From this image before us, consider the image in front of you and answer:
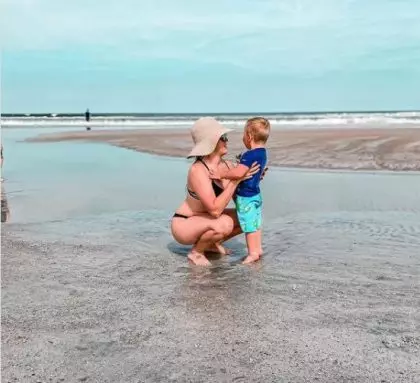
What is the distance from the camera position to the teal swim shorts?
570 cm

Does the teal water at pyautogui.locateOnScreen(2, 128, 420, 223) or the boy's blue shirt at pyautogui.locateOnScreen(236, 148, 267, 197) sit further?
the teal water at pyautogui.locateOnScreen(2, 128, 420, 223)

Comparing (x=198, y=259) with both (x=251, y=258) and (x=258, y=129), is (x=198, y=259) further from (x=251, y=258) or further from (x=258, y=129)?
(x=258, y=129)

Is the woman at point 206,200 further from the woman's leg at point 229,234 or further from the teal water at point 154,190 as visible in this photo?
the teal water at point 154,190

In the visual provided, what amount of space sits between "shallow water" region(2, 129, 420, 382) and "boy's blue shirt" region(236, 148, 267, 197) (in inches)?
27.2

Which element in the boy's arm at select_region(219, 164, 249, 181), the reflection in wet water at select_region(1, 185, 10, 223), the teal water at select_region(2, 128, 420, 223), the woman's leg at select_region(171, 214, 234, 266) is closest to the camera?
the boy's arm at select_region(219, 164, 249, 181)

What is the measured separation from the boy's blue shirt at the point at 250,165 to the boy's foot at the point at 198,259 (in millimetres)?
698

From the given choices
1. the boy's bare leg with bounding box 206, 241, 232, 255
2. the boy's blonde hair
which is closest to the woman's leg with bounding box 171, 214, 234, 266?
the boy's bare leg with bounding box 206, 241, 232, 255

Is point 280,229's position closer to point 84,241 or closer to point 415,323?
point 84,241

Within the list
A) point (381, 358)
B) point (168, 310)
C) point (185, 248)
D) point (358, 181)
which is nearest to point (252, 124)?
point (185, 248)

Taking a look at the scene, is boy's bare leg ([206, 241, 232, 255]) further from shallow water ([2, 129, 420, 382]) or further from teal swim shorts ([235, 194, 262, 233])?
teal swim shorts ([235, 194, 262, 233])

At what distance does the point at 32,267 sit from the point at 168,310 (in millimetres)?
1826

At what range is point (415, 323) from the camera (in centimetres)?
394

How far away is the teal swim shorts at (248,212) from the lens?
570 cm

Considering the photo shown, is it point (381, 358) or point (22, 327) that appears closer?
point (381, 358)
